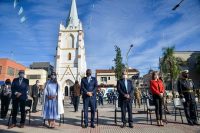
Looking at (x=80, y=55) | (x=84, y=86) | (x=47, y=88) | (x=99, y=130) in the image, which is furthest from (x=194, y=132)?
(x=80, y=55)

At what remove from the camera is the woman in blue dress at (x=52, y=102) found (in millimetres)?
8625

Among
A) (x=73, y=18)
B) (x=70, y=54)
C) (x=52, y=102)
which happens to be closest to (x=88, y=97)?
(x=52, y=102)

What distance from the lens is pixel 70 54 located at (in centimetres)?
7019

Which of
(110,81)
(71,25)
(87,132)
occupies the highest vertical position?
(71,25)

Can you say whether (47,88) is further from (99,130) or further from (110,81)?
(110,81)

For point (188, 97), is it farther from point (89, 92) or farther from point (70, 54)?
point (70, 54)

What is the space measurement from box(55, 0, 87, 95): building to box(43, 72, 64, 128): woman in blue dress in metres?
57.2

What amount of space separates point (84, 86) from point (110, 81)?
63.7m

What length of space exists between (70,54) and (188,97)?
204 ft

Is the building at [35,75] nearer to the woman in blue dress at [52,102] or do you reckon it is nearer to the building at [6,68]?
the building at [6,68]

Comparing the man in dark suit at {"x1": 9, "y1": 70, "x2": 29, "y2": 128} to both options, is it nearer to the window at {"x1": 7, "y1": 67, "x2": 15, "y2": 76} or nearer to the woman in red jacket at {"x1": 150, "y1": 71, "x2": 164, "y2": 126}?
the woman in red jacket at {"x1": 150, "y1": 71, "x2": 164, "y2": 126}

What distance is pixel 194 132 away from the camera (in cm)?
731

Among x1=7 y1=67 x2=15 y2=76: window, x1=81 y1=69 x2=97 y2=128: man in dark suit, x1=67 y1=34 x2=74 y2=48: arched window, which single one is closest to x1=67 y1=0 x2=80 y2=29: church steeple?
x1=67 y1=34 x2=74 y2=48: arched window

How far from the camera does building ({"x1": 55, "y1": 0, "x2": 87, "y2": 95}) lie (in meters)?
67.8
